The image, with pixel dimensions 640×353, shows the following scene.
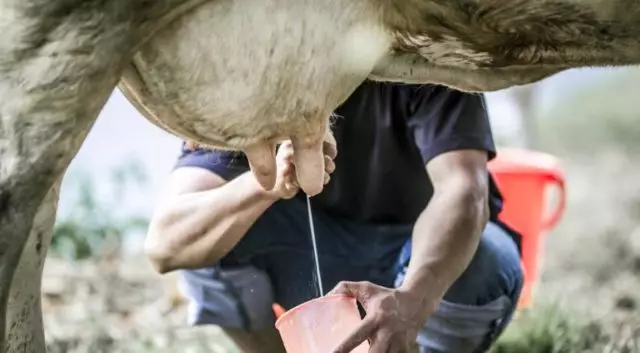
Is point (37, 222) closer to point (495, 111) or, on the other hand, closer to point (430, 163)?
point (430, 163)

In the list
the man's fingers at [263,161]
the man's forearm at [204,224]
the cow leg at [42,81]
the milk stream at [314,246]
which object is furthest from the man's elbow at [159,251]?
the cow leg at [42,81]

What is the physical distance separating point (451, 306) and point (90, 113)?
3.09 feet

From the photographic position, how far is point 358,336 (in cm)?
128

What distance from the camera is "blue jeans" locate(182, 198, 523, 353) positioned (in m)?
1.81

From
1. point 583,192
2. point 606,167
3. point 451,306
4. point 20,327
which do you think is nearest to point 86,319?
point 451,306

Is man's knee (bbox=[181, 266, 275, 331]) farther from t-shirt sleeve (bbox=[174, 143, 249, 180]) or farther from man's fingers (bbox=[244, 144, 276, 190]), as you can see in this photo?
man's fingers (bbox=[244, 144, 276, 190])

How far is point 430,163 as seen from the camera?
1680 millimetres

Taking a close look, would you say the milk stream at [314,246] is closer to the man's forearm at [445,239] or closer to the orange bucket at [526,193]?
the man's forearm at [445,239]

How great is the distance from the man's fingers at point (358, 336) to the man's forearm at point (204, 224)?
346 mm

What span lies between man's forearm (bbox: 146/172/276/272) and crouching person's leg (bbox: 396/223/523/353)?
0.28m

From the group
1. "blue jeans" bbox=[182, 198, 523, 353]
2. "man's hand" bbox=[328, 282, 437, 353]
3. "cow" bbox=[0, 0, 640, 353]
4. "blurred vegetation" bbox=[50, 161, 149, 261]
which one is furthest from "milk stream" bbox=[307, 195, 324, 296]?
"blurred vegetation" bbox=[50, 161, 149, 261]

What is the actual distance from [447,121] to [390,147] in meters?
0.16

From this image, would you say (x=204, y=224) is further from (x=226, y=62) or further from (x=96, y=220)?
(x=96, y=220)

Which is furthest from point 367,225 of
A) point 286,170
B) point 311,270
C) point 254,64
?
point 254,64
